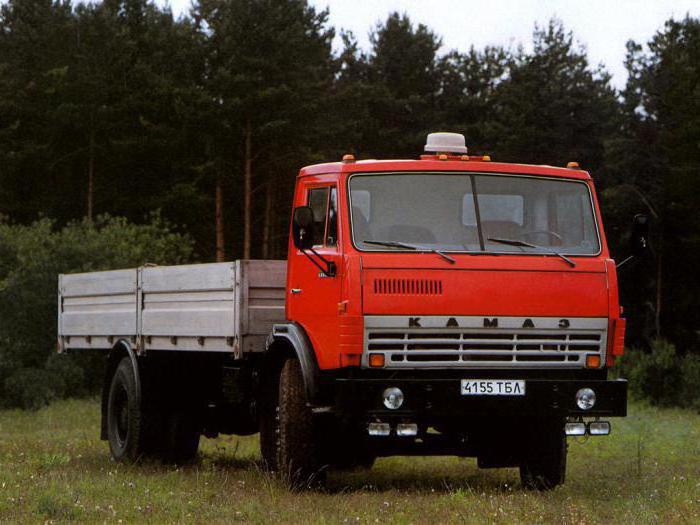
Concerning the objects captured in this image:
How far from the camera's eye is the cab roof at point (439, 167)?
10672mm

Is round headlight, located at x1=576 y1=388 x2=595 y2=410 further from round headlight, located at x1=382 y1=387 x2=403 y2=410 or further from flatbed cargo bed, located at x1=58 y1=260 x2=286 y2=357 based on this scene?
flatbed cargo bed, located at x1=58 y1=260 x2=286 y2=357

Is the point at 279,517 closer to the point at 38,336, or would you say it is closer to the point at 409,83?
the point at 38,336

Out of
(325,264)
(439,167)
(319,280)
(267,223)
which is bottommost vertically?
(319,280)

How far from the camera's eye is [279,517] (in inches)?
367

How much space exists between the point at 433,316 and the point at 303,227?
4.16 feet

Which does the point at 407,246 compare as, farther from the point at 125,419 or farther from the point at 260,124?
the point at 260,124

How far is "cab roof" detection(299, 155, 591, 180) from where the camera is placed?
10672 mm

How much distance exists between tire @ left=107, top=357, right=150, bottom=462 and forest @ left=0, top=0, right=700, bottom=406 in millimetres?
25013

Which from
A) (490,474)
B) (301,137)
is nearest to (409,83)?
(301,137)

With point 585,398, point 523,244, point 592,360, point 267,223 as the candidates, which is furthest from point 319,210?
point 267,223

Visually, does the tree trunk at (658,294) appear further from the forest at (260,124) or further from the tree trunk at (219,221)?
the tree trunk at (219,221)

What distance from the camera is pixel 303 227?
10.4 meters

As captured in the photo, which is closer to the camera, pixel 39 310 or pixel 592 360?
pixel 592 360

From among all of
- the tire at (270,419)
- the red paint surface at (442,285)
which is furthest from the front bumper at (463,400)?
the tire at (270,419)
